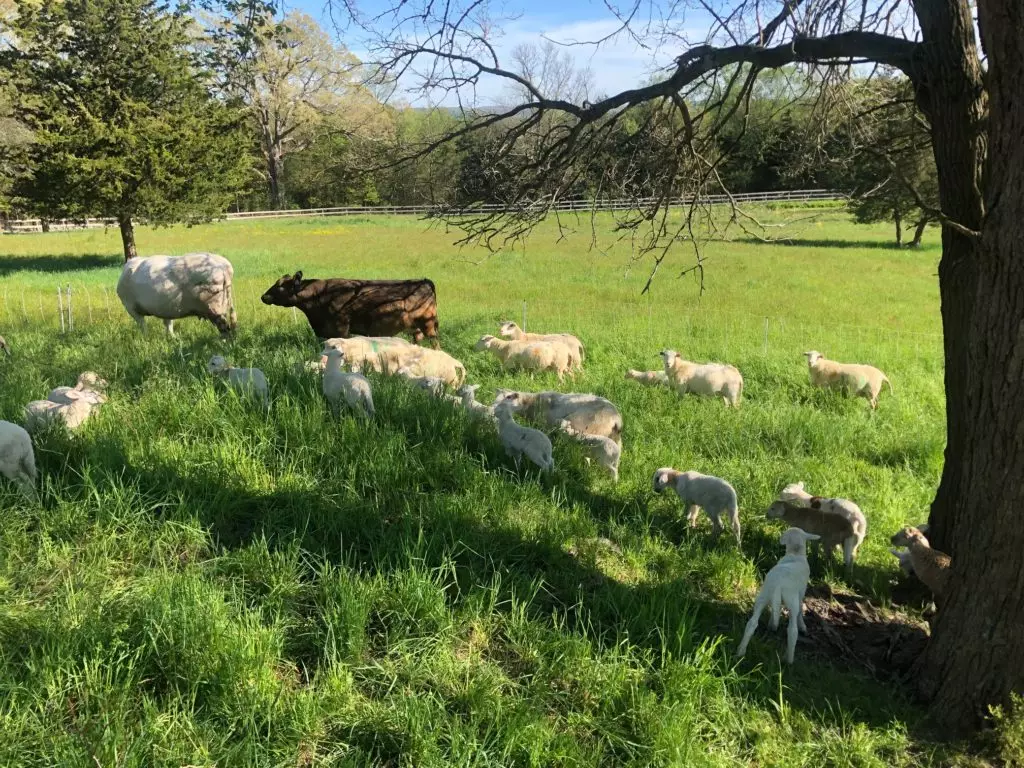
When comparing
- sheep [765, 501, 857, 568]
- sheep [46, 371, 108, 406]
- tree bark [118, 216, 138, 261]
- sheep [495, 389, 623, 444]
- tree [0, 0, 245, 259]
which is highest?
tree [0, 0, 245, 259]

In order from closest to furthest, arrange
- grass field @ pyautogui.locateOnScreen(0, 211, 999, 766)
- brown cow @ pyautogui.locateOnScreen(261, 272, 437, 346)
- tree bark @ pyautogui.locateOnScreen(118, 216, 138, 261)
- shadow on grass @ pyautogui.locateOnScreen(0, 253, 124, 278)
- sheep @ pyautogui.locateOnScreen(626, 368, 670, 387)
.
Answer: grass field @ pyautogui.locateOnScreen(0, 211, 999, 766) → sheep @ pyautogui.locateOnScreen(626, 368, 670, 387) → brown cow @ pyautogui.locateOnScreen(261, 272, 437, 346) → shadow on grass @ pyautogui.locateOnScreen(0, 253, 124, 278) → tree bark @ pyautogui.locateOnScreen(118, 216, 138, 261)

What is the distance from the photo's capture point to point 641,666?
3.76 metres

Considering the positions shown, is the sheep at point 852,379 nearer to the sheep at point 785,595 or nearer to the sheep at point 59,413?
the sheep at point 785,595

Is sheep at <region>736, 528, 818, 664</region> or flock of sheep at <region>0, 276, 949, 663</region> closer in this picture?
sheep at <region>736, 528, 818, 664</region>

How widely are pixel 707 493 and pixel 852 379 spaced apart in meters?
5.27

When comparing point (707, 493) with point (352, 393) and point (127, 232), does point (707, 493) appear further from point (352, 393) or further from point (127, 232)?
point (127, 232)

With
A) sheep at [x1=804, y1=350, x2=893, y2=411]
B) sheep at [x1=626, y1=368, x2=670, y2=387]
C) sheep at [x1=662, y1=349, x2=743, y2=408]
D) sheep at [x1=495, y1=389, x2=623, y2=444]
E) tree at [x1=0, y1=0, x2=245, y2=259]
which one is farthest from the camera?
tree at [x1=0, y1=0, x2=245, y2=259]

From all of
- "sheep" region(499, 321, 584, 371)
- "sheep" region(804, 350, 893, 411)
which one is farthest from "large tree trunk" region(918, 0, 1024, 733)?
"sheep" region(499, 321, 584, 371)

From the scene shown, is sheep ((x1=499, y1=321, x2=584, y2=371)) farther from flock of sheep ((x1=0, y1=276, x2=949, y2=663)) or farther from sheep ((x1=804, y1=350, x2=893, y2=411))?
sheep ((x1=804, y1=350, x2=893, y2=411))

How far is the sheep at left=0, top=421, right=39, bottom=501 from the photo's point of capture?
4.45 metres

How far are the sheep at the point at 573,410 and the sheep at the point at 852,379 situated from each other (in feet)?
13.4

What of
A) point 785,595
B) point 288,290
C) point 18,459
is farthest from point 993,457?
point 288,290

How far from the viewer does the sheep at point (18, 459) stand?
14.6 feet

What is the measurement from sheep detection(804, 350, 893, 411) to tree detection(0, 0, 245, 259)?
19.8 metres
